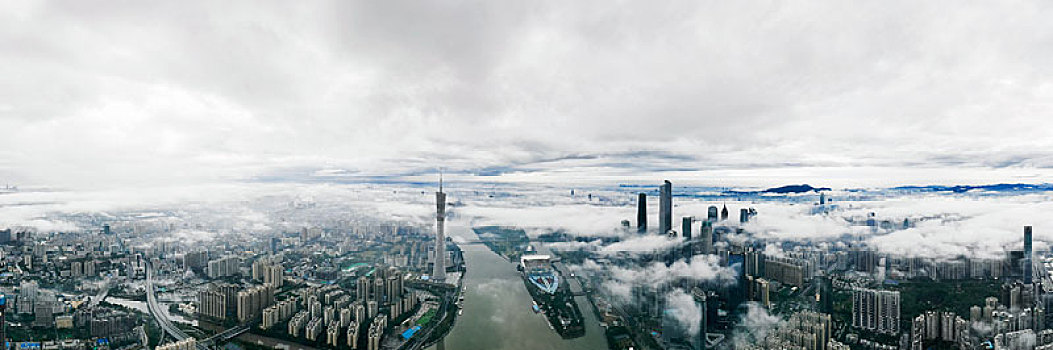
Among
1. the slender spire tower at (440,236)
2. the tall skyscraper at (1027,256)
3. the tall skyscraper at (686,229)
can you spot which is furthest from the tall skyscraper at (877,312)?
the slender spire tower at (440,236)

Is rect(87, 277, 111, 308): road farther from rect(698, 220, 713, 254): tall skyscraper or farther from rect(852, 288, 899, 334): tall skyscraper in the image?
rect(852, 288, 899, 334): tall skyscraper

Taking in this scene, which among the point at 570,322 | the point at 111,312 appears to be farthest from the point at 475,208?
the point at 111,312

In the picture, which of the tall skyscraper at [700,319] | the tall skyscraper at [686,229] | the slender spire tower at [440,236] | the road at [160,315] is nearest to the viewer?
the road at [160,315]

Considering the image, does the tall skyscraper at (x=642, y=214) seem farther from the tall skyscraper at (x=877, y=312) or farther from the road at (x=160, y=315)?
the road at (x=160, y=315)

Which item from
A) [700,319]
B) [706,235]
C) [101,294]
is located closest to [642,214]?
[706,235]

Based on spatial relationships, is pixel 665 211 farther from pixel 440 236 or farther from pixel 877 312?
pixel 440 236

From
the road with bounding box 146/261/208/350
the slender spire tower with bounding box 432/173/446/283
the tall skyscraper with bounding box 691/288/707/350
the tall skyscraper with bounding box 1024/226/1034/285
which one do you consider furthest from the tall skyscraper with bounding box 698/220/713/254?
the road with bounding box 146/261/208/350
